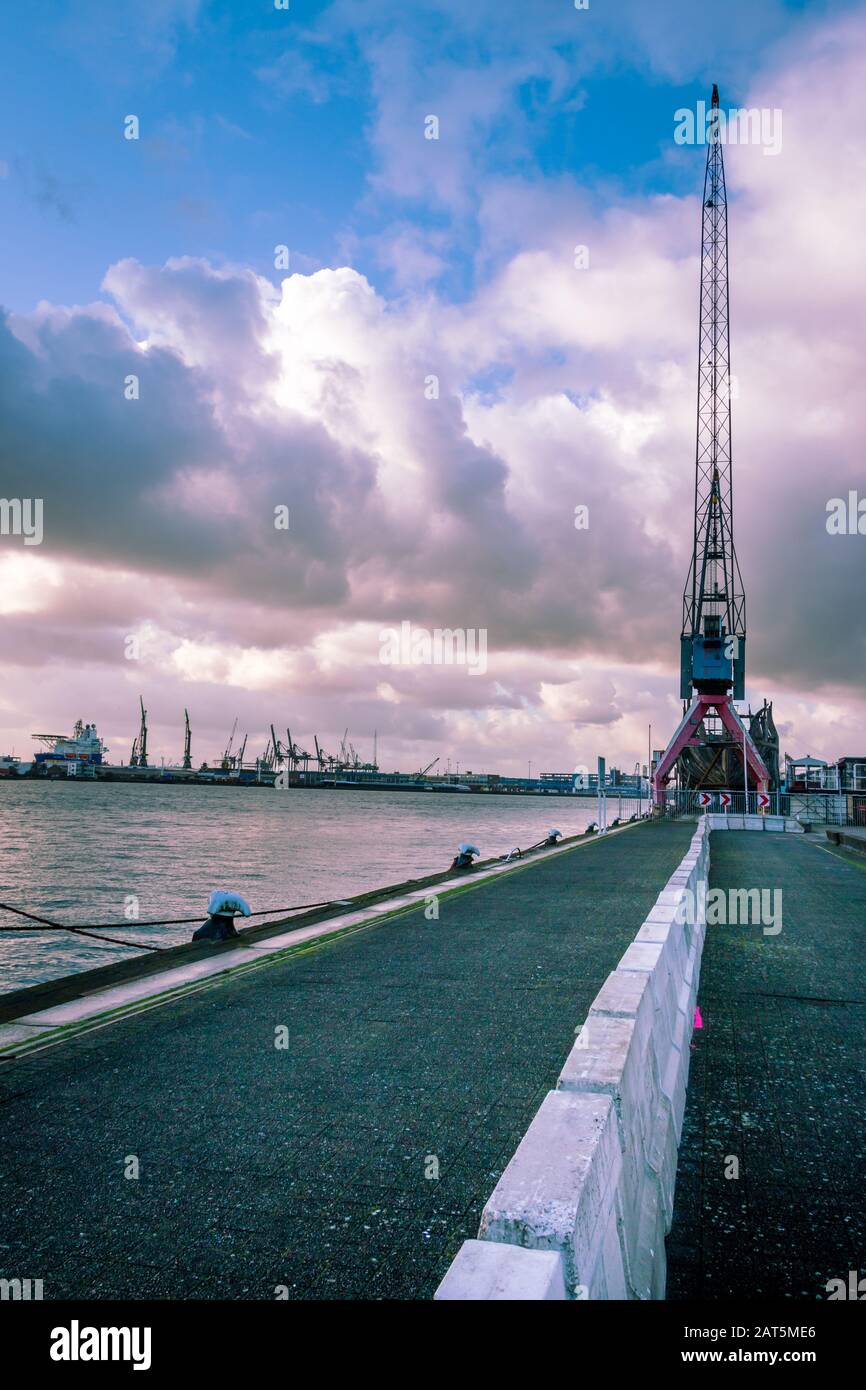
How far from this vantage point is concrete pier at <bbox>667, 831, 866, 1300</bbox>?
12.9 ft

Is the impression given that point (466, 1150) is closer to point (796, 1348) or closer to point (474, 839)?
point (796, 1348)

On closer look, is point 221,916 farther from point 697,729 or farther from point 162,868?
point 697,729

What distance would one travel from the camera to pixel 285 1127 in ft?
15.7

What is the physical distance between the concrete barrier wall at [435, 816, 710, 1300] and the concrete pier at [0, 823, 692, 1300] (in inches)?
31.7

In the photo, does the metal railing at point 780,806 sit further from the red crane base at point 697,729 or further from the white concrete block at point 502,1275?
the white concrete block at point 502,1275

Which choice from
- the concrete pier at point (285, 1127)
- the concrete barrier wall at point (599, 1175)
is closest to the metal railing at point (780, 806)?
the concrete pier at point (285, 1127)

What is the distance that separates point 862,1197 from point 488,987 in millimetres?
3926

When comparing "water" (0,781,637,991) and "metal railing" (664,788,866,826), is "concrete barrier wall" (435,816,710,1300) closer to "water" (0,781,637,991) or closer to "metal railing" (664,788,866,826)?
"water" (0,781,637,991)

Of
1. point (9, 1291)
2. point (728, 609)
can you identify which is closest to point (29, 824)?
point (728, 609)

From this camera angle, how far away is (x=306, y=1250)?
3.54 metres

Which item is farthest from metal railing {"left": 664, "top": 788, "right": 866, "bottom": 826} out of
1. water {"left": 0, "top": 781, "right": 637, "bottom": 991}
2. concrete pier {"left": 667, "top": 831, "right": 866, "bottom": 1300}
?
concrete pier {"left": 667, "top": 831, "right": 866, "bottom": 1300}

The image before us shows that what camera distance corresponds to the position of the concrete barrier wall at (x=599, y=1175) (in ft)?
7.95

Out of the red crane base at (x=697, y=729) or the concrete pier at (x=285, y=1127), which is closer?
the concrete pier at (x=285, y=1127)

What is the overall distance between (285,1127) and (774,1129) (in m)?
3.24
